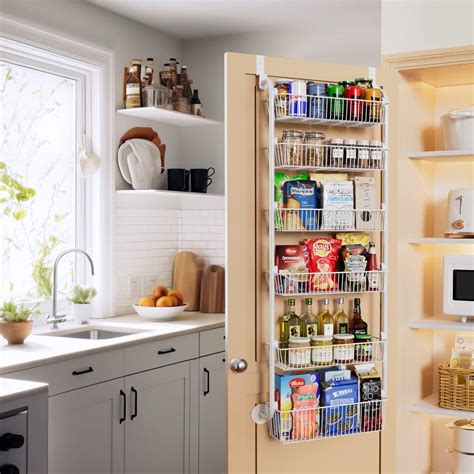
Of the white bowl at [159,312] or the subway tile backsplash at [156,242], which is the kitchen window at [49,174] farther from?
the white bowl at [159,312]

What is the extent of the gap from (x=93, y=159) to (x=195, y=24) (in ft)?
3.46

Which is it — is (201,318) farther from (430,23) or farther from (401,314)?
(430,23)

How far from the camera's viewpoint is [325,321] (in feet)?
8.63

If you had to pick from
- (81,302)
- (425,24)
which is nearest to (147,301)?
(81,302)

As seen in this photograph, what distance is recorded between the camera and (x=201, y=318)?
13.5ft

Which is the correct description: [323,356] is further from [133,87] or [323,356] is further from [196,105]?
[196,105]

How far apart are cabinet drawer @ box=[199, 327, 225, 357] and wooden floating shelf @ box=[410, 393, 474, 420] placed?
4.11 ft

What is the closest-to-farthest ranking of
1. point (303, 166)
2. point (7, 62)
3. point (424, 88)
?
point (303, 166) < point (424, 88) < point (7, 62)

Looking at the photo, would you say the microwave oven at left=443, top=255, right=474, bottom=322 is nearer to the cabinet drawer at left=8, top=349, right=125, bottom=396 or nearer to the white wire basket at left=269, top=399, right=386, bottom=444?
the white wire basket at left=269, top=399, right=386, bottom=444

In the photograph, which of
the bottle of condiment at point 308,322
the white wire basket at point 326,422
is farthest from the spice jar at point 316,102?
the white wire basket at point 326,422

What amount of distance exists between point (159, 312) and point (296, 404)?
5.04 ft

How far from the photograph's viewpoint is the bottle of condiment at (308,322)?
8.53 feet

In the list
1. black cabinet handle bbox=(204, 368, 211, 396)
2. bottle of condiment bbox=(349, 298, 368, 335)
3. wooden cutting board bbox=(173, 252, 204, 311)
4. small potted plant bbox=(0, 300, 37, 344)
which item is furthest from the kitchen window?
bottle of condiment bbox=(349, 298, 368, 335)

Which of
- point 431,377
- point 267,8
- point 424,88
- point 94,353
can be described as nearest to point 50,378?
point 94,353
